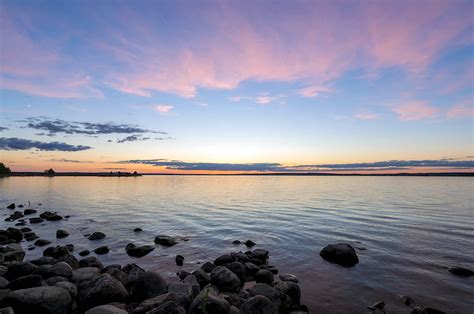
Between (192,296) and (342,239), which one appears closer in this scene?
(192,296)

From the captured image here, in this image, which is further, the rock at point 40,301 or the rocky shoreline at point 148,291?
the rocky shoreline at point 148,291

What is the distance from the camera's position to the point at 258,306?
885cm

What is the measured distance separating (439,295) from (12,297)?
1554cm

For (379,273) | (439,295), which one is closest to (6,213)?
(379,273)

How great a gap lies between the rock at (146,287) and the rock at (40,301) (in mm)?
2193

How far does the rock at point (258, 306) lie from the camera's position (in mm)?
8789

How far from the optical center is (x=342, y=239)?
20703mm

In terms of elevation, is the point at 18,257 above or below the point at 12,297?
below

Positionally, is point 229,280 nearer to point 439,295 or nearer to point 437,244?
point 439,295

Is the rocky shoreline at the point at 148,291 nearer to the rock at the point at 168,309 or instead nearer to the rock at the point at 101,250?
the rock at the point at 168,309

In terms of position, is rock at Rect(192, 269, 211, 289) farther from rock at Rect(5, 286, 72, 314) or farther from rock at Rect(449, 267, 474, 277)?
rock at Rect(449, 267, 474, 277)

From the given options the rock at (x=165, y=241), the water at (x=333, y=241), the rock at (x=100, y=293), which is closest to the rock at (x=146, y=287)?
the rock at (x=100, y=293)

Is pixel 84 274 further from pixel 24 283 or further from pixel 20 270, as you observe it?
pixel 20 270

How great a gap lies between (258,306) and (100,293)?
558 cm
